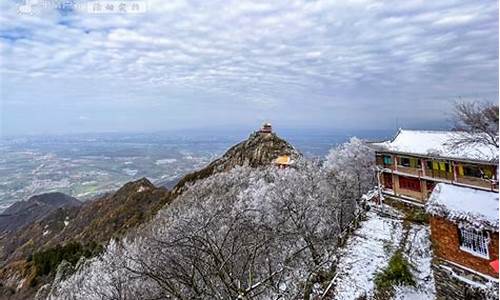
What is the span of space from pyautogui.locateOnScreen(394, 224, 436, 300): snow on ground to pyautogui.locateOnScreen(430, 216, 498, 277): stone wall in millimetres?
1527

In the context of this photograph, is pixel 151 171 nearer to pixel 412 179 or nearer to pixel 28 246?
pixel 28 246

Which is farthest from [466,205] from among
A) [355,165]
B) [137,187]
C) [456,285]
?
[137,187]

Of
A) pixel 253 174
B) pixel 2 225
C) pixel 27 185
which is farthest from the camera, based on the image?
pixel 27 185

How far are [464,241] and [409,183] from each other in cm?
1738

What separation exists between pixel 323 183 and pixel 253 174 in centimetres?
1582

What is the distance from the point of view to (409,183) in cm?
2708

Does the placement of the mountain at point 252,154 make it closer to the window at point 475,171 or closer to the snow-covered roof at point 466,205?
the window at point 475,171

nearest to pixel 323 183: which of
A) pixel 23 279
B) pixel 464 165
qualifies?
pixel 464 165

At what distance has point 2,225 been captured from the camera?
343 ft

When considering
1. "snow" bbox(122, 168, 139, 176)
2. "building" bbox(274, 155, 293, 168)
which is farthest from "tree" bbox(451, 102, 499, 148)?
"snow" bbox(122, 168, 139, 176)

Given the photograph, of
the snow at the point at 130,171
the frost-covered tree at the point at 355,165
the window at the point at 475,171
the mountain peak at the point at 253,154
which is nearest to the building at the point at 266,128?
the mountain peak at the point at 253,154

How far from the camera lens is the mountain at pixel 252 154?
56.8 metres

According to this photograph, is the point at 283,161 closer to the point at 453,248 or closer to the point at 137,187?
the point at 453,248

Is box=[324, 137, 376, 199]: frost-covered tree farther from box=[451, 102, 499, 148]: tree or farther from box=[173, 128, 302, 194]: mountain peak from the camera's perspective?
box=[451, 102, 499, 148]: tree
